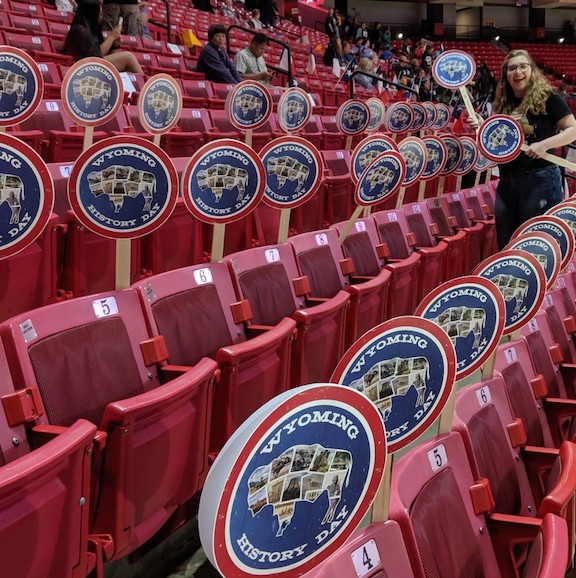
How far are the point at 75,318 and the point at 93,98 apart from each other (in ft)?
5.00

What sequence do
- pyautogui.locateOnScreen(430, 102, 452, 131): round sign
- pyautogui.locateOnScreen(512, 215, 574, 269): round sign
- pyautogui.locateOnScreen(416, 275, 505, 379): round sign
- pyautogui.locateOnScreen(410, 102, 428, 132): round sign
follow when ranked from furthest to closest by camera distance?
1. pyautogui.locateOnScreen(430, 102, 452, 131): round sign
2. pyautogui.locateOnScreen(410, 102, 428, 132): round sign
3. pyautogui.locateOnScreen(512, 215, 574, 269): round sign
4. pyautogui.locateOnScreen(416, 275, 505, 379): round sign

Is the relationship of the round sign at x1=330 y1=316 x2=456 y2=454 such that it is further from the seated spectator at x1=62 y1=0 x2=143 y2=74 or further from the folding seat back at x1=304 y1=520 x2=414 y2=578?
the seated spectator at x1=62 y1=0 x2=143 y2=74

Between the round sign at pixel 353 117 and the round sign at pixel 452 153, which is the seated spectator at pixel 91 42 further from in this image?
the round sign at pixel 452 153

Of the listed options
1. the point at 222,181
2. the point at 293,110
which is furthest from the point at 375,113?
the point at 222,181

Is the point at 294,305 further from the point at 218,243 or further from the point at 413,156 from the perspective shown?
the point at 413,156

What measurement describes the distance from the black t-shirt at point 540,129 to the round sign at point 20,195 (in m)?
2.01

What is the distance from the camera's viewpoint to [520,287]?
5.50 feet

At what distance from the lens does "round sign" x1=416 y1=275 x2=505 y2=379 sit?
1.31 m

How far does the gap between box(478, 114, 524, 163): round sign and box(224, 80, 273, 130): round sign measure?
112cm

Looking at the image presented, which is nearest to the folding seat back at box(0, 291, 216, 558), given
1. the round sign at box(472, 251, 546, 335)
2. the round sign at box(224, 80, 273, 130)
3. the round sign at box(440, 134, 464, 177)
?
the round sign at box(472, 251, 546, 335)

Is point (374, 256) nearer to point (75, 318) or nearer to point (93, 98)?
point (93, 98)

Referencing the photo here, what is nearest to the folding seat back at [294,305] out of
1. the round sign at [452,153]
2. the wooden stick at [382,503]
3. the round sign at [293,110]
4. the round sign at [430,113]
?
the wooden stick at [382,503]

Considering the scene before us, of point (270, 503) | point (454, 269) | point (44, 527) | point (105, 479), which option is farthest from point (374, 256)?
point (270, 503)

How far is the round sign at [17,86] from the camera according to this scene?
2510 millimetres
